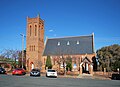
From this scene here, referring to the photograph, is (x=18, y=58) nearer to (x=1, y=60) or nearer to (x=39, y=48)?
(x=39, y=48)

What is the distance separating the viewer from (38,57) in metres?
66.6

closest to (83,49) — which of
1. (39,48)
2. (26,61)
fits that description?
(39,48)

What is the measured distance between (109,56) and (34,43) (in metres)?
25.9

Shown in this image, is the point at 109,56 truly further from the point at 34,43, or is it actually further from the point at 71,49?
the point at 34,43

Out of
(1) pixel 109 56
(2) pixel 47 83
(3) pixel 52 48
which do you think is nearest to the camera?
(2) pixel 47 83

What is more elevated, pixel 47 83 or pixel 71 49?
pixel 71 49

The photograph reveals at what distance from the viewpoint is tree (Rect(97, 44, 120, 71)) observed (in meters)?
59.4

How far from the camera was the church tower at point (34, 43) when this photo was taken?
66.8m

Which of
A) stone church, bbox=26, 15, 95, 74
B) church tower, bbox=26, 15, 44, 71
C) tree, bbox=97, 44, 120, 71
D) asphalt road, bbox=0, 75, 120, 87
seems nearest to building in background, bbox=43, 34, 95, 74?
stone church, bbox=26, 15, 95, 74

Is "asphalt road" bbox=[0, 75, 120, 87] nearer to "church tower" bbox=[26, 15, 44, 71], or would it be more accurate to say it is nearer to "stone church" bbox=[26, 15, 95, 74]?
"stone church" bbox=[26, 15, 95, 74]

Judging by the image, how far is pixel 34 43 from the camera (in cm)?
6806

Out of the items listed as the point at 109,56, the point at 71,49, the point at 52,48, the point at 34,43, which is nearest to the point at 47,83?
the point at 109,56

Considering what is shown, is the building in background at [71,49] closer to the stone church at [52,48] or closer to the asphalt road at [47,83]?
the stone church at [52,48]

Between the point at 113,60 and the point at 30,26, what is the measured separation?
31.2m
